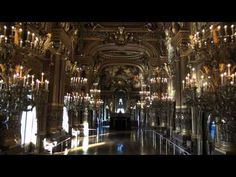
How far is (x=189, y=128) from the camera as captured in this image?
36.9 ft

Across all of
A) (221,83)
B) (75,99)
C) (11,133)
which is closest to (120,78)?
(75,99)

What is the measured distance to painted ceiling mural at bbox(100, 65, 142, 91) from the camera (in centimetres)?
3506

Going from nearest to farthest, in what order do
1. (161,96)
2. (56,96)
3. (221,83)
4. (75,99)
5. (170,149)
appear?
(221,83) → (170,149) → (56,96) → (75,99) → (161,96)

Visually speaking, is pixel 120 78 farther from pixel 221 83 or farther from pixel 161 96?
pixel 221 83

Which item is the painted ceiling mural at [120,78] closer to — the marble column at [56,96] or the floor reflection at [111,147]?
the floor reflection at [111,147]

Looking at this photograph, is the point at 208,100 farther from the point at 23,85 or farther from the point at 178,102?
the point at 178,102

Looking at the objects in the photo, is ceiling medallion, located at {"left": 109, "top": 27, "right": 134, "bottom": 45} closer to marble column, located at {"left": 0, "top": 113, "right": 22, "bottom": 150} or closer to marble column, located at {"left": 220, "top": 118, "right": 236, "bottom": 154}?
marble column, located at {"left": 0, "top": 113, "right": 22, "bottom": 150}

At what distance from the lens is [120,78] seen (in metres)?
37.5

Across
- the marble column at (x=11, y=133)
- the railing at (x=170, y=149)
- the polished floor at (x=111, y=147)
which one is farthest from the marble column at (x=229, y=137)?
the marble column at (x=11, y=133)

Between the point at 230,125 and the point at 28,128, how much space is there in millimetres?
7605
